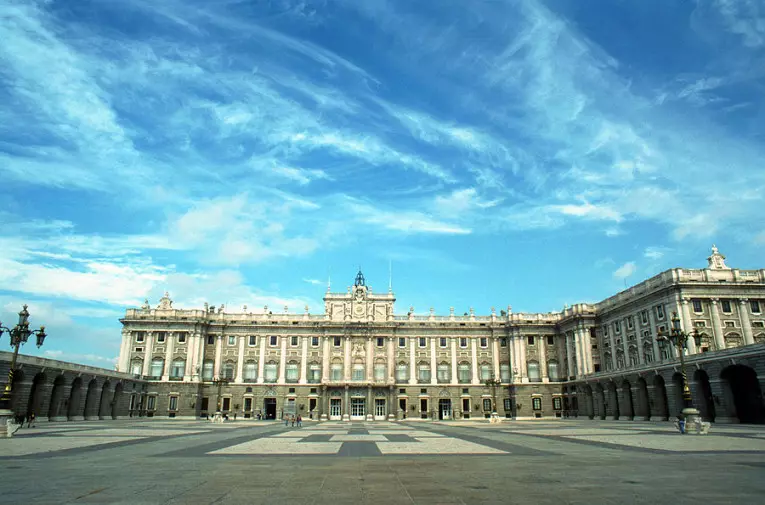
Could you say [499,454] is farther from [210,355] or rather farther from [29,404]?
[210,355]

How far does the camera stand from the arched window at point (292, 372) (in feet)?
276

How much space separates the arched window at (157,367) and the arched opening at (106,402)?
478 inches

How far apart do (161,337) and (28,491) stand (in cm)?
7767

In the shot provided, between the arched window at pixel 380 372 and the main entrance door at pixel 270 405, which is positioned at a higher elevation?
the arched window at pixel 380 372

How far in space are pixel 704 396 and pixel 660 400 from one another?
705 cm

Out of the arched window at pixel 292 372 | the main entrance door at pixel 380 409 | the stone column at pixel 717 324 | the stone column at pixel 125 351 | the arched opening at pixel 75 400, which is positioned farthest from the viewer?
the arched window at pixel 292 372

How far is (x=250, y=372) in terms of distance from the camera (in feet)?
275

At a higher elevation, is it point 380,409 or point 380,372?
point 380,372

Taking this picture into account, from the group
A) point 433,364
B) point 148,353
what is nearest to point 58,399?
point 148,353

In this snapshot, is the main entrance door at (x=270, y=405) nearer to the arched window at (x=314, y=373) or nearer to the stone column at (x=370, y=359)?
the arched window at (x=314, y=373)

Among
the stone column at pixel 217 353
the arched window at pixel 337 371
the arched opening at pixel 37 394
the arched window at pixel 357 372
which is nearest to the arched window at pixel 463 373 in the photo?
the arched window at pixel 357 372

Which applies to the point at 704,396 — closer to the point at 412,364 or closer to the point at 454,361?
the point at 454,361

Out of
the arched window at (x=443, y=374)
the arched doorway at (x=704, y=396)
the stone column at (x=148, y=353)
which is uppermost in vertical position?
the stone column at (x=148, y=353)

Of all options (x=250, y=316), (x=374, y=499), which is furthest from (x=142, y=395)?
(x=374, y=499)
